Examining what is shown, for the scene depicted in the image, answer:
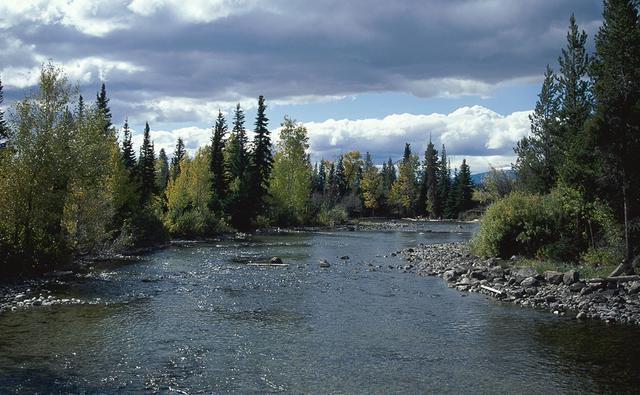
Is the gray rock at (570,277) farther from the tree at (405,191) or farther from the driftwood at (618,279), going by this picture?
the tree at (405,191)

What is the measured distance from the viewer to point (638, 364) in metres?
15.0

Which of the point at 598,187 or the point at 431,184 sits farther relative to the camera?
the point at 431,184

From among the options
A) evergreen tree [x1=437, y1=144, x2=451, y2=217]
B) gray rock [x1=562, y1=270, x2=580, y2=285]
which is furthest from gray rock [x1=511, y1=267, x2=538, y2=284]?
evergreen tree [x1=437, y1=144, x2=451, y2=217]

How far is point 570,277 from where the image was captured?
25016 millimetres

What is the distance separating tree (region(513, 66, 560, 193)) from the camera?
4688 cm

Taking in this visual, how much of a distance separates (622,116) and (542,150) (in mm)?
25153

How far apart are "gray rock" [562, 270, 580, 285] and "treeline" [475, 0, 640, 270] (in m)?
2.38

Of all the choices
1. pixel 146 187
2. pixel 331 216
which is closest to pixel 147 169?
pixel 146 187

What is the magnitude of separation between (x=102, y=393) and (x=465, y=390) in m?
8.22

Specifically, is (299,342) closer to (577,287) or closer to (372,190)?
(577,287)

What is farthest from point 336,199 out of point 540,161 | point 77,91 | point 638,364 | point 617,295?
point 638,364

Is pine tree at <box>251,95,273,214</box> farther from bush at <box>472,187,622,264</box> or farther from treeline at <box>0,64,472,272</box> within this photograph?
bush at <box>472,187,622,264</box>

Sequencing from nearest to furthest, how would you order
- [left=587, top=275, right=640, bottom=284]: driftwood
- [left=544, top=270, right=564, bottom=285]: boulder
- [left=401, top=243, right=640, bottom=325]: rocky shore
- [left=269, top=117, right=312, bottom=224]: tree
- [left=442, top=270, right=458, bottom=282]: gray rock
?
[left=401, top=243, right=640, bottom=325]: rocky shore < [left=587, top=275, right=640, bottom=284]: driftwood < [left=544, top=270, right=564, bottom=285]: boulder < [left=442, top=270, right=458, bottom=282]: gray rock < [left=269, top=117, right=312, bottom=224]: tree

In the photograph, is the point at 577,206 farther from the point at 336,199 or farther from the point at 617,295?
the point at 336,199
